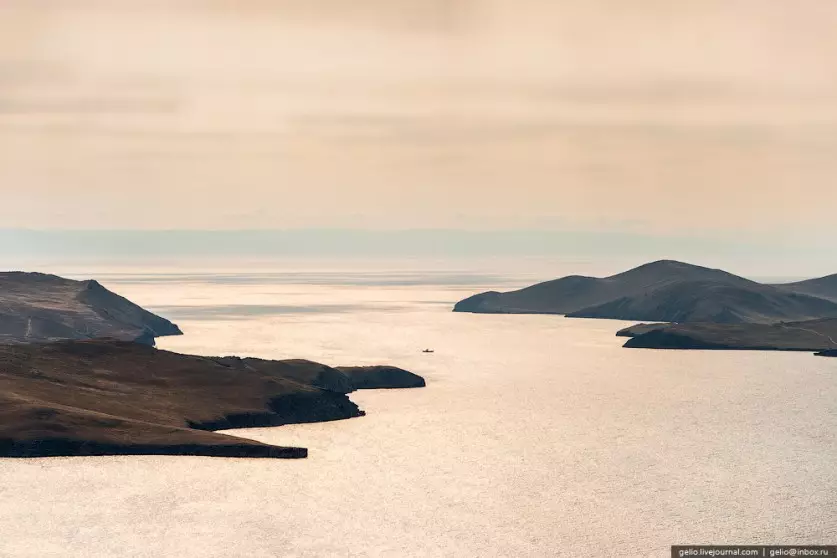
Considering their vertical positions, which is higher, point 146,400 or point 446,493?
point 146,400

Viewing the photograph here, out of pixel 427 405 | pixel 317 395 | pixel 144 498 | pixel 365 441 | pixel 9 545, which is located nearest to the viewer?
pixel 9 545

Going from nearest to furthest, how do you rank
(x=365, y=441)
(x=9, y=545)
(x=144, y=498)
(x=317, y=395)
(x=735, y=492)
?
(x=9, y=545)
(x=144, y=498)
(x=735, y=492)
(x=365, y=441)
(x=317, y=395)

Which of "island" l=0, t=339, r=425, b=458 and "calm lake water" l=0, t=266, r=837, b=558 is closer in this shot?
"calm lake water" l=0, t=266, r=837, b=558

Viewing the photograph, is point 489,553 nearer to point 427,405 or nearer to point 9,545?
Result: point 9,545

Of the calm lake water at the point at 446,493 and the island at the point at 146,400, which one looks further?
the island at the point at 146,400

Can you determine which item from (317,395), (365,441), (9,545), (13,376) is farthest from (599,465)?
(13,376)

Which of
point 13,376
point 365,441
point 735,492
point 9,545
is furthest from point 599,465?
point 13,376

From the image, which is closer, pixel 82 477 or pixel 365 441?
pixel 82 477

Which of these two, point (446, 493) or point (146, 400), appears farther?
point (146, 400)
